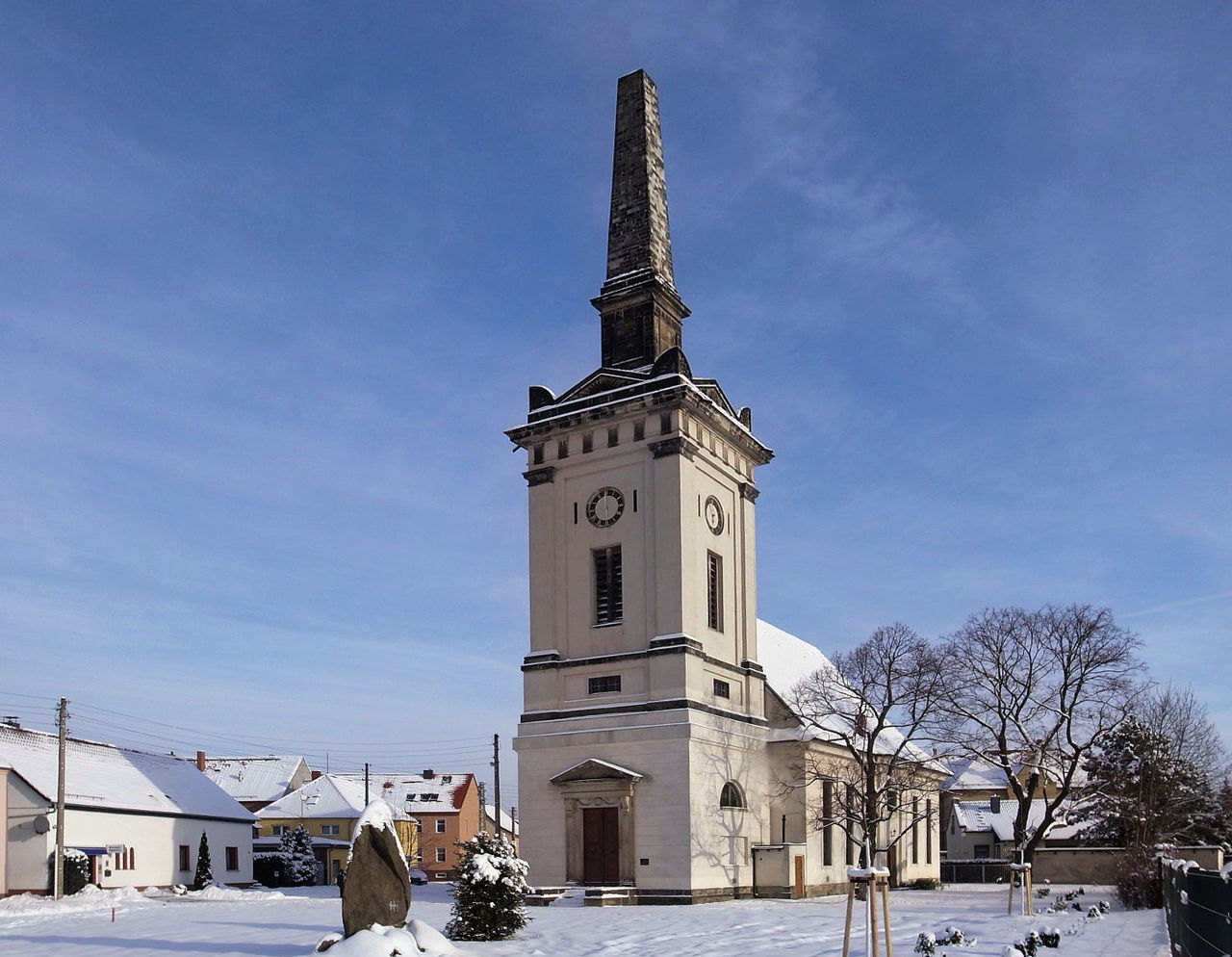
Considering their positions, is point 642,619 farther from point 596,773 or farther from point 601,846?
point 601,846

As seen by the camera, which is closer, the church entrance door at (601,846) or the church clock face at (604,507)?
the church entrance door at (601,846)

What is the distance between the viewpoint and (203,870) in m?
52.7

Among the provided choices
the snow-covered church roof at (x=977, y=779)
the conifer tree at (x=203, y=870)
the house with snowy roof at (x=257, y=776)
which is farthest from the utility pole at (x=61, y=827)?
the snow-covered church roof at (x=977, y=779)

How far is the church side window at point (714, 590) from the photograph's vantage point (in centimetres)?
4325

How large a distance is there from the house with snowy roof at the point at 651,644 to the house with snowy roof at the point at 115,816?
60.9 feet

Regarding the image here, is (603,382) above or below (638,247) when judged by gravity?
below

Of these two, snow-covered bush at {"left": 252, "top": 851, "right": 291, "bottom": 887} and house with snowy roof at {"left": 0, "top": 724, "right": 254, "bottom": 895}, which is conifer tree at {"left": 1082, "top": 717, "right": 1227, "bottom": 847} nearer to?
house with snowy roof at {"left": 0, "top": 724, "right": 254, "bottom": 895}

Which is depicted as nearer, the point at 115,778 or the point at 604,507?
the point at 604,507

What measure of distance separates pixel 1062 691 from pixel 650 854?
17.3 meters

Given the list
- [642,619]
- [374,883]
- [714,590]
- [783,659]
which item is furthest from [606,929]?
[783,659]

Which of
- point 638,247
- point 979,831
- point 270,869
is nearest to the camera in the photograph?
point 638,247

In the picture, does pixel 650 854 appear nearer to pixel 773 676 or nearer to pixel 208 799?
pixel 773 676

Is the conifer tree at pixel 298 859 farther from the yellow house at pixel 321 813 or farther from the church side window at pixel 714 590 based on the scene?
the church side window at pixel 714 590

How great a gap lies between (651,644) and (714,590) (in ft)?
14.3
